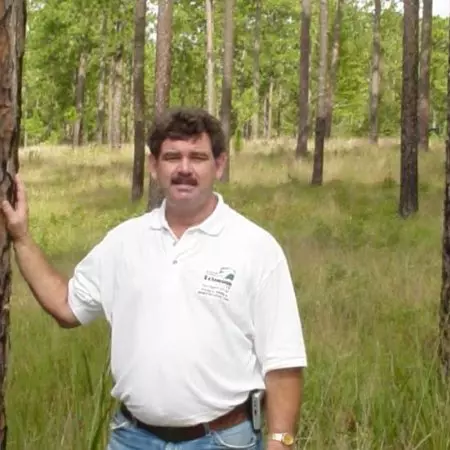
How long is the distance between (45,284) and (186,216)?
58cm

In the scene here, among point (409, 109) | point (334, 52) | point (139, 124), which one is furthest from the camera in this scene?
point (334, 52)

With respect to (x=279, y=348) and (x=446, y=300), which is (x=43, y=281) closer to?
(x=279, y=348)

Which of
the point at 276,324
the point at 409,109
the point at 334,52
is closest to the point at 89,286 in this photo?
the point at 276,324

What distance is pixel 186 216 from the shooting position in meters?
3.08

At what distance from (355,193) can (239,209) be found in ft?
10.5

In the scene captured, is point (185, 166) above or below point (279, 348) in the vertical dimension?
above

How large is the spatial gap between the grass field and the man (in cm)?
104

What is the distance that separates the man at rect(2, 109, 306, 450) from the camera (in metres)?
2.95

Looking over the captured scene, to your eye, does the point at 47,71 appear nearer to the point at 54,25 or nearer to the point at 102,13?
the point at 54,25

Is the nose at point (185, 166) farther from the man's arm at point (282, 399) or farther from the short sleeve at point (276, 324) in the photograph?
the man's arm at point (282, 399)

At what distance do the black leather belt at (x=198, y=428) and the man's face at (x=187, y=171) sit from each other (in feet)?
2.15

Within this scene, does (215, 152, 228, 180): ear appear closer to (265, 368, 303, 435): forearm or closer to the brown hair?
the brown hair

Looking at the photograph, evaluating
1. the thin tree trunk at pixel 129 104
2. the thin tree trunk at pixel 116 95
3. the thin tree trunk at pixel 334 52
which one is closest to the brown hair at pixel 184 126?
the thin tree trunk at pixel 334 52

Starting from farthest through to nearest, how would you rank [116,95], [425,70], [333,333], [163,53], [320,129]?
[116,95], [425,70], [320,129], [163,53], [333,333]
